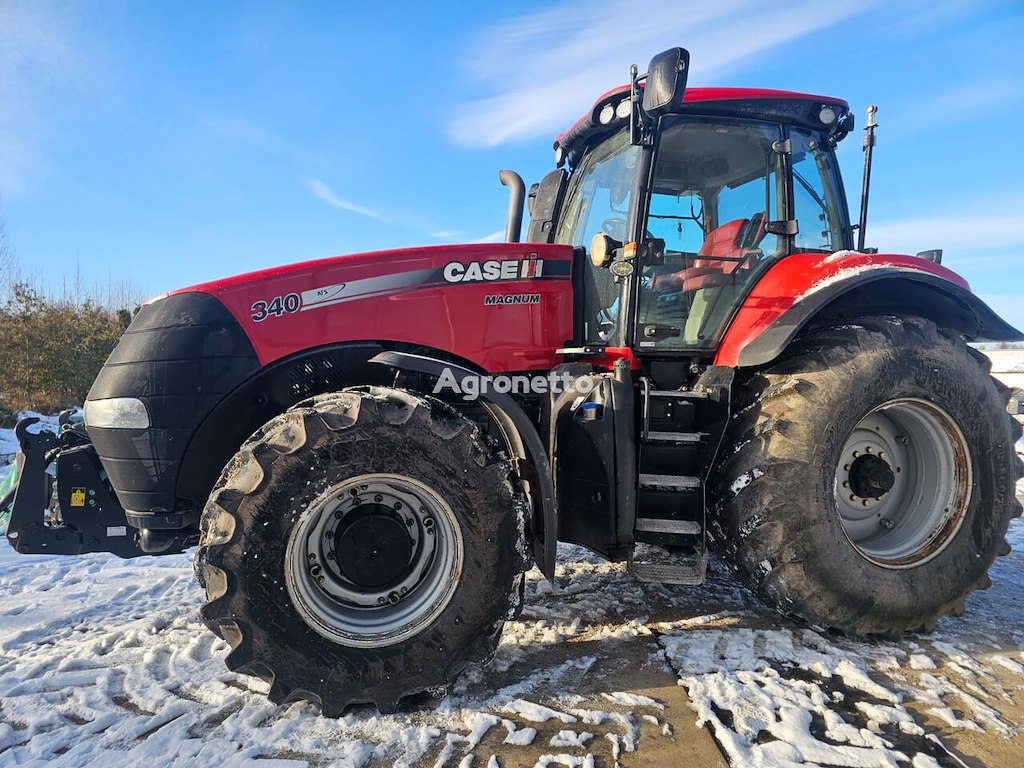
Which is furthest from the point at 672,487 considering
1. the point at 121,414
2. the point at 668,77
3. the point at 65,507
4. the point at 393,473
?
the point at 65,507

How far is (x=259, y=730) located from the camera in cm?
218

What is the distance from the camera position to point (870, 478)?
10.1 feet

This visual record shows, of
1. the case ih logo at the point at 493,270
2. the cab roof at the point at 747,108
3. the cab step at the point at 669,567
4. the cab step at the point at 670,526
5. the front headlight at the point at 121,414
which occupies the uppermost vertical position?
the cab roof at the point at 747,108

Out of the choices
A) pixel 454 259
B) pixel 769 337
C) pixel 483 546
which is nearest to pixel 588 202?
pixel 454 259

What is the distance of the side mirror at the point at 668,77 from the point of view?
2658 mm

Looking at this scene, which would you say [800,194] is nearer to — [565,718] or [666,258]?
[666,258]

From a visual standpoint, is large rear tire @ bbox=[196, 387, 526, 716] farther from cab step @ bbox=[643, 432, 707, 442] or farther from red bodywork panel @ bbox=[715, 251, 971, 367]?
red bodywork panel @ bbox=[715, 251, 971, 367]

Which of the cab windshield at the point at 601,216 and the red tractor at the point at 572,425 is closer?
the red tractor at the point at 572,425

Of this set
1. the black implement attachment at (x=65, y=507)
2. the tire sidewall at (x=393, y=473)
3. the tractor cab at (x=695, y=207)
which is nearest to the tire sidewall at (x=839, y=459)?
the tractor cab at (x=695, y=207)

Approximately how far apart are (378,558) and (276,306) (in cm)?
133

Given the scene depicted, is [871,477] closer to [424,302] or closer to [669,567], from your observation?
[669,567]

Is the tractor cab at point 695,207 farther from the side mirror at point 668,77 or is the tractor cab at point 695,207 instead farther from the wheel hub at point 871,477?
the wheel hub at point 871,477

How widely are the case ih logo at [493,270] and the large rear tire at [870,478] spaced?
1319 mm

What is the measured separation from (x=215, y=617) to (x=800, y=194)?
3807 millimetres
